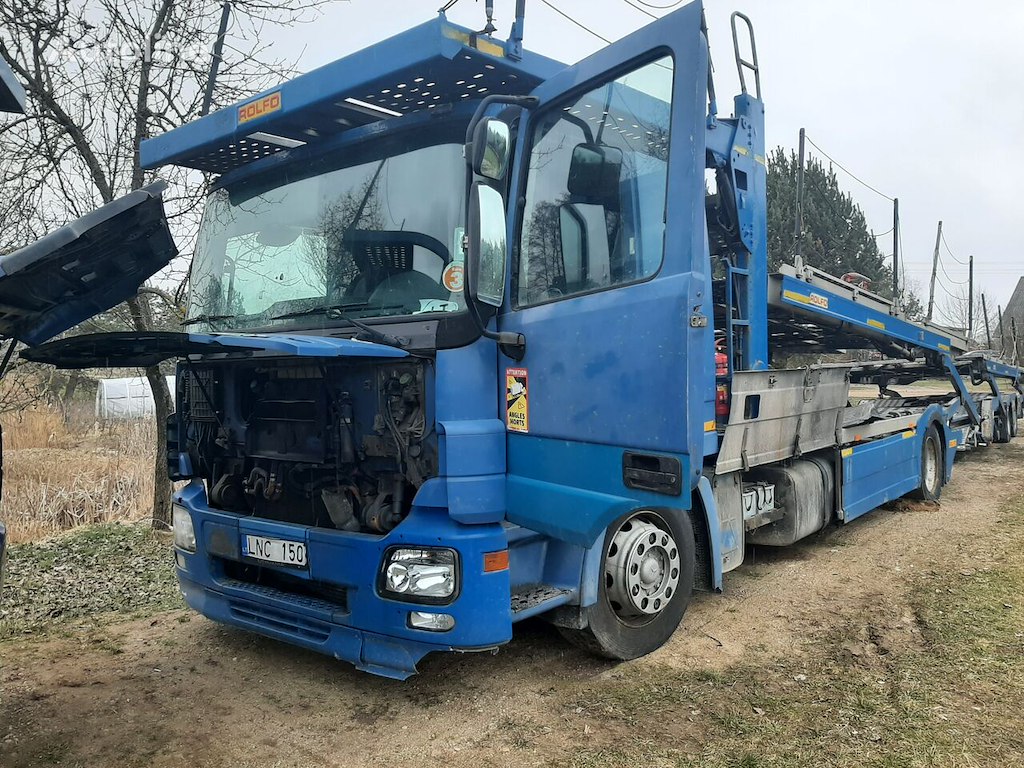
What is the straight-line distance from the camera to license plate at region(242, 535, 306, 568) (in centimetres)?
353

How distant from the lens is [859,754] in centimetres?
301

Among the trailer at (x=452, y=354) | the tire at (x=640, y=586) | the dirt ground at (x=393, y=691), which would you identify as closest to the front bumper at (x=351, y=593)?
the trailer at (x=452, y=354)

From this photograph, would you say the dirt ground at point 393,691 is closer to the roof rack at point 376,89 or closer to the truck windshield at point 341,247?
the truck windshield at point 341,247

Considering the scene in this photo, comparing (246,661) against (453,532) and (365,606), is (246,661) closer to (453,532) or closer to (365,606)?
(365,606)

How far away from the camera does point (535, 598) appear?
3516 mm

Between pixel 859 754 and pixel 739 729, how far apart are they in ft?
1.51

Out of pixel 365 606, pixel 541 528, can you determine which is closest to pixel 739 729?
pixel 541 528

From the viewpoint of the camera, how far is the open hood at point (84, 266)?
106 inches

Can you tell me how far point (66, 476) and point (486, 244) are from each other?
802 cm

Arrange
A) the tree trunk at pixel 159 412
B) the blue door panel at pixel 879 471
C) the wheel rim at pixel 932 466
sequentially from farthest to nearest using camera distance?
the wheel rim at pixel 932 466 < the tree trunk at pixel 159 412 < the blue door panel at pixel 879 471

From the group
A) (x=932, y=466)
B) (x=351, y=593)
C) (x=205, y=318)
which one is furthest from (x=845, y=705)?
(x=932, y=466)

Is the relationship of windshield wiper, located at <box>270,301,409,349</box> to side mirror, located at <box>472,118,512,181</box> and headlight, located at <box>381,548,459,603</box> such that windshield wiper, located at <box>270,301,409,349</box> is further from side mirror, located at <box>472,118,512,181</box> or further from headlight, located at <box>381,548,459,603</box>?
headlight, located at <box>381,548,459,603</box>

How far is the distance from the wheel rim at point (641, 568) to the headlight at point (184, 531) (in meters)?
2.16

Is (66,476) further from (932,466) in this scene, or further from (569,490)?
(932,466)
